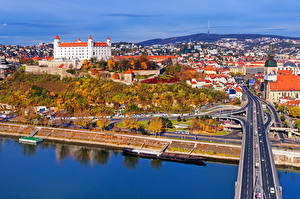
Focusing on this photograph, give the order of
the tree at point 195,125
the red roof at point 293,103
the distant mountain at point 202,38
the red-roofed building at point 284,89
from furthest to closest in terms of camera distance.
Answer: the distant mountain at point 202,38, the red-roofed building at point 284,89, the red roof at point 293,103, the tree at point 195,125

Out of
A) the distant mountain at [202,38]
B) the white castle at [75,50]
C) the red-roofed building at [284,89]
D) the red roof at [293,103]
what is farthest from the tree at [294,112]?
the distant mountain at [202,38]

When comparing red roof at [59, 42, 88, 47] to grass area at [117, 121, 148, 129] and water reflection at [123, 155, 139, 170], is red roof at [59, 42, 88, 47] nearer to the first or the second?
grass area at [117, 121, 148, 129]

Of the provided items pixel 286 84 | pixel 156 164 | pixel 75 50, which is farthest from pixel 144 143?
pixel 75 50

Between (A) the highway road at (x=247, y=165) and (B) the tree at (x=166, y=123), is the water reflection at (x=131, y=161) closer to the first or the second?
(B) the tree at (x=166, y=123)

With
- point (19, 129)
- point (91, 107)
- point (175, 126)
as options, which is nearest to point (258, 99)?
point (175, 126)

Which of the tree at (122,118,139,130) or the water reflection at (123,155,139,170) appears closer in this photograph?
the water reflection at (123,155,139,170)

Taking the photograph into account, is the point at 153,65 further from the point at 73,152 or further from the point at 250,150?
the point at 250,150

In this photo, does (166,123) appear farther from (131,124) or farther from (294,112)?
(294,112)

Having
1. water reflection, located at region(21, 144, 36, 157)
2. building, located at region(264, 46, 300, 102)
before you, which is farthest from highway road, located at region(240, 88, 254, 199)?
water reflection, located at region(21, 144, 36, 157)
